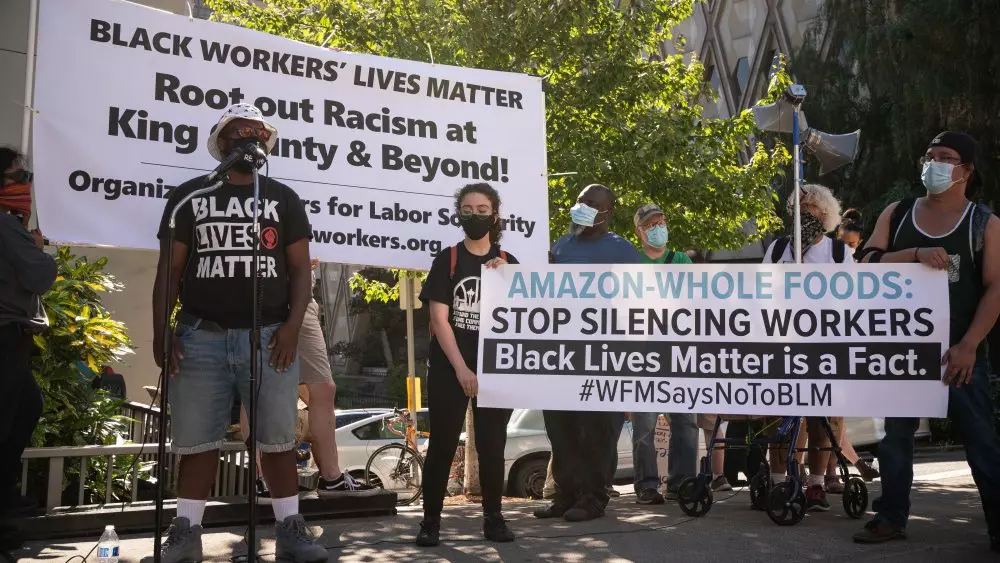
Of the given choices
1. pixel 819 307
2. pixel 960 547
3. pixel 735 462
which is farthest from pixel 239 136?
pixel 735 462

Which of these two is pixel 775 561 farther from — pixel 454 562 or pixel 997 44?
pixel 997 44

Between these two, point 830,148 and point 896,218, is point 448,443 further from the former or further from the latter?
point 830,148

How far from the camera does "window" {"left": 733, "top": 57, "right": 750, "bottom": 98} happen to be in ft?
130

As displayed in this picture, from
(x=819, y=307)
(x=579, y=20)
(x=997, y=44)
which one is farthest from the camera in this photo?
(x=997, y=44)

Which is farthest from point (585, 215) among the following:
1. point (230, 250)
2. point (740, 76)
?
point (740, 76)

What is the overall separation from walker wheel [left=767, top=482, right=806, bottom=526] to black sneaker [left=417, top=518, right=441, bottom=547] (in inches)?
79.6

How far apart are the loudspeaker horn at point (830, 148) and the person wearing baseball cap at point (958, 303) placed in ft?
13.8

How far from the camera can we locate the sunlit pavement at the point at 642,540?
540 centimetres

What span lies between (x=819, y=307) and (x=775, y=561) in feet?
4.86

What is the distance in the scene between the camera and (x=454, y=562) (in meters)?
5.20

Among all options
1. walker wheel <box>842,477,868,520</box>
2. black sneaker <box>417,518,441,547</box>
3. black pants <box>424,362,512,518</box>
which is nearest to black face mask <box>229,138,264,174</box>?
black pants <box>424,362,512,518</box>

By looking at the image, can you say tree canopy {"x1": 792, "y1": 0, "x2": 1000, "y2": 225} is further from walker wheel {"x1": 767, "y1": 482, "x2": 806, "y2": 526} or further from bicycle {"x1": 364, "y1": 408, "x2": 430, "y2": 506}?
walker wheel {"x1": 767, "y1": 482, "x2": 806, "y2": 526}

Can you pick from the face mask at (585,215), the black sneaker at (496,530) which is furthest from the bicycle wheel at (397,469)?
the black sneaker at (496,530)

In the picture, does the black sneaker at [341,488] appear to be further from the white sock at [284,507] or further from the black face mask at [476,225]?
the black face mask at [476,225]
